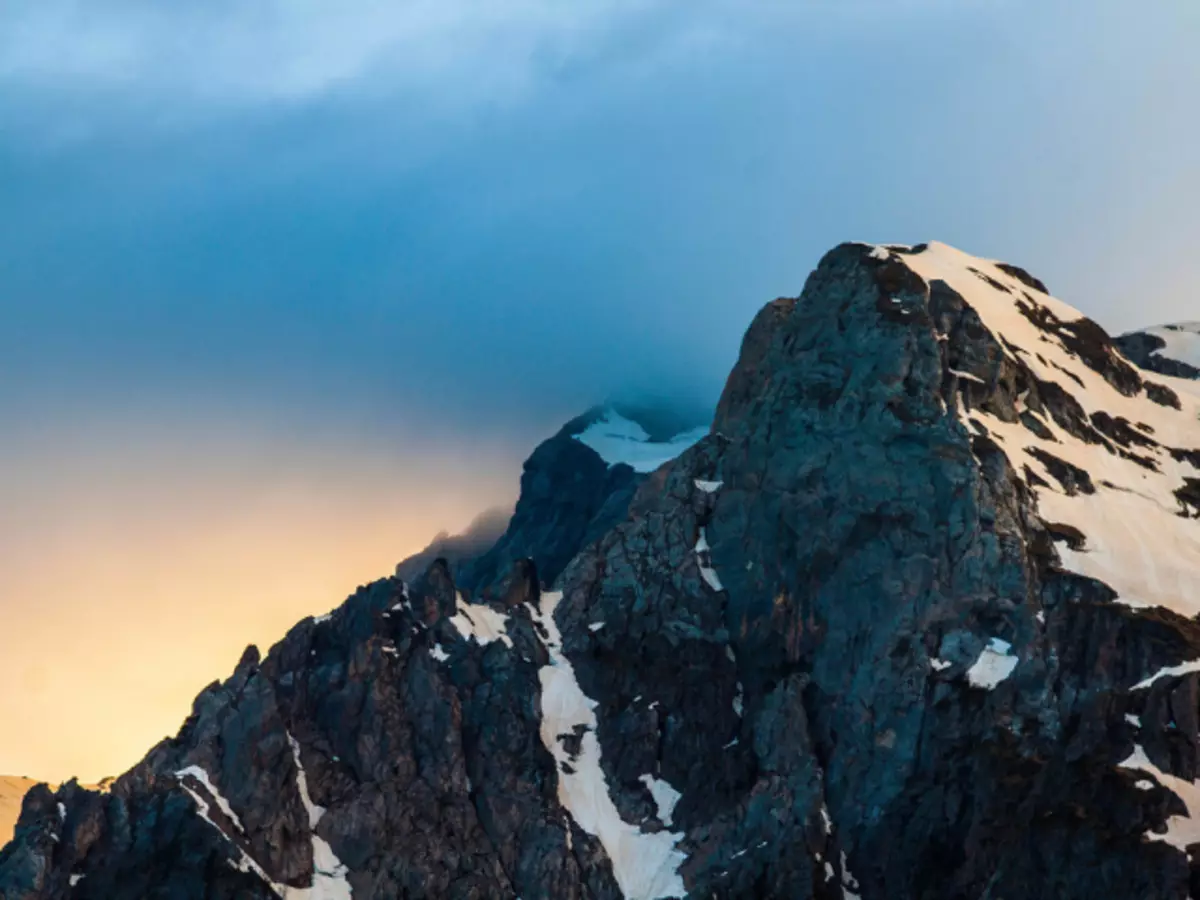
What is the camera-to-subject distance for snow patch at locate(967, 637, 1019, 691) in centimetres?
16788

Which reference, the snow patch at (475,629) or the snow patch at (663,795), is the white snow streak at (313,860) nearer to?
the snow patch at (475,629)

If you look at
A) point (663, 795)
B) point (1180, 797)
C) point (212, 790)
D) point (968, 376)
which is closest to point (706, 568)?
point (663, 795)

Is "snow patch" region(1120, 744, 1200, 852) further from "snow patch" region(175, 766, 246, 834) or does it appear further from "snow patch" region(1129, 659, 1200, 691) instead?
"snow patch" region(175, 766, 246, 834)

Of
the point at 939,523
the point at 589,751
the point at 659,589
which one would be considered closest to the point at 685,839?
the point at 589,751

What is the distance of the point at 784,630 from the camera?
189 m

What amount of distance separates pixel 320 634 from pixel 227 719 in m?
18.6

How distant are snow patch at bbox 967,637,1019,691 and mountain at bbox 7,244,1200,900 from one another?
0.36 m

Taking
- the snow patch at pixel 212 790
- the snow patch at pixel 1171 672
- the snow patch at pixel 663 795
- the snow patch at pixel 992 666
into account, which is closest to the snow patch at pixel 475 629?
the snow patch at pixel 663 795

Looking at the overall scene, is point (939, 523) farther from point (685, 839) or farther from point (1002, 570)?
point (685, 839)

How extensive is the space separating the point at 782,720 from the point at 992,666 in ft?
87.2

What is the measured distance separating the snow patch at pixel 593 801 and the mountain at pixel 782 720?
1.12ft

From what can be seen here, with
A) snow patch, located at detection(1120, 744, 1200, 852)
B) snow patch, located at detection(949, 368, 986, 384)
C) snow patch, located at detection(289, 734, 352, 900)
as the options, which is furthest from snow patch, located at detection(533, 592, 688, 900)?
snow patch, located at detection(949, 368, 986, 384)

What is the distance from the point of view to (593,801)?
183875 millimetres

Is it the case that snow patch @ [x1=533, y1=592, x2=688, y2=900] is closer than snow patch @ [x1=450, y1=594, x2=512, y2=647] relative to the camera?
Yes
